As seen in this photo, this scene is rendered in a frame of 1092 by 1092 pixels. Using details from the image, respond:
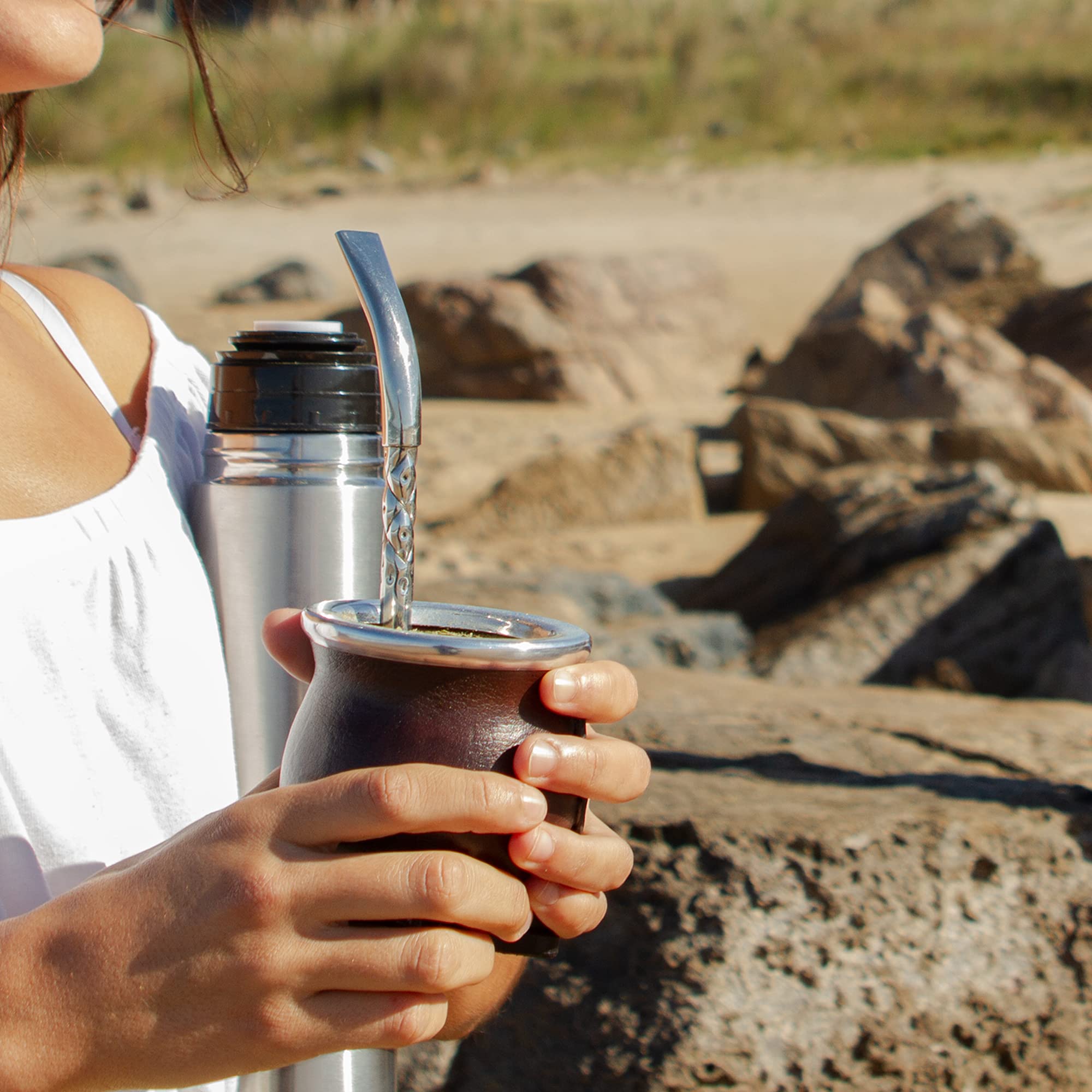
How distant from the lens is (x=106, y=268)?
11422 mm

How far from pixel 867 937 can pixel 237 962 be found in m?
1.12

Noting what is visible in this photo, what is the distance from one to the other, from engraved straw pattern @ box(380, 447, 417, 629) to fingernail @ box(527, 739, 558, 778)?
0.40 feet

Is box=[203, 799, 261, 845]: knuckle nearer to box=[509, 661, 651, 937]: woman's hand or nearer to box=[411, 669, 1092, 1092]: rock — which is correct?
box=[509, 661, 651, 937]: woman's hand

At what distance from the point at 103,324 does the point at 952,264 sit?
10.0 meters

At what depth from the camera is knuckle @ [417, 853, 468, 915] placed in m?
0.72

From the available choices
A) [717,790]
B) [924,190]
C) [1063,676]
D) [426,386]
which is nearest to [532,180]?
[924,190]

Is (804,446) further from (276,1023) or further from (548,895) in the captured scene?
(276,1023)

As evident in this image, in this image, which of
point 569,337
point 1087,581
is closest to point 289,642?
point 1087,581

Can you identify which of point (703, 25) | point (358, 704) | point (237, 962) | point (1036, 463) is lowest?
point (237, 962)

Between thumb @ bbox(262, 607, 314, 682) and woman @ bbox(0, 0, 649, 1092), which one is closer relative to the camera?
woman @ bbox(0, 0, 649, 1092)

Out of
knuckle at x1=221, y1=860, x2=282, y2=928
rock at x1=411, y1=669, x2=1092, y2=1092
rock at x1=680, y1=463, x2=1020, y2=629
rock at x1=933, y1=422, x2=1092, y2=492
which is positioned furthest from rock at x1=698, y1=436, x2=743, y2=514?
knuckle at x1=221, y1=860, x2=282, y2=928

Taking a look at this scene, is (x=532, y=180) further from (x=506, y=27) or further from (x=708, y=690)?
(x=708, y=690)

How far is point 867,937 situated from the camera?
165 cm

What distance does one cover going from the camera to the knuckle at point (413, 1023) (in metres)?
0.75
